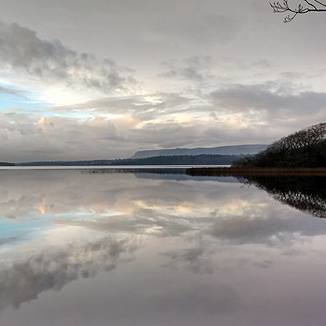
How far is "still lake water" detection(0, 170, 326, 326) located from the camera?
5.66m

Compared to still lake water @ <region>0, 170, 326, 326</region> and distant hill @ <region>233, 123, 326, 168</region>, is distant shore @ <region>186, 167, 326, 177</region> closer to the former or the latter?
distant hill @ <region>233, 123, 326, 168</region>

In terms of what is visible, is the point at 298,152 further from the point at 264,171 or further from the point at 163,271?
the point at 163,271

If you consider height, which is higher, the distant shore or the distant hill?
the distant hill

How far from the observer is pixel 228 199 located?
23.8 metres

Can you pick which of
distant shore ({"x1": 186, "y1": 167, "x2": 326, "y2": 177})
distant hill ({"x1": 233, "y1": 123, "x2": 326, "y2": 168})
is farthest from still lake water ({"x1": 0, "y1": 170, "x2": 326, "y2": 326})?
distant hill ({"x1": 233, "y1": 123, "x2": 326, "y2": 168})

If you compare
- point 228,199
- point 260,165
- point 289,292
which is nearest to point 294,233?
point 289,292

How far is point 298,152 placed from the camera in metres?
67.9

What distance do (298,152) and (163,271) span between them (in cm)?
6386

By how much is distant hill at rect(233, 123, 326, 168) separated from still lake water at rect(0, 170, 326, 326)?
175ft

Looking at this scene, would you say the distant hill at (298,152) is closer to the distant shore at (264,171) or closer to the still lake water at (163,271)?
the distant shore at (264,171)

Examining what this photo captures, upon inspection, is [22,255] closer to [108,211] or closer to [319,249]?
[319,249]

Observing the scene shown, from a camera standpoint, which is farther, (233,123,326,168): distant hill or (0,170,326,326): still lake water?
(233,123,326,168): distant hill

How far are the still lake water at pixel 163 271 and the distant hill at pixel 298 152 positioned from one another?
175ft

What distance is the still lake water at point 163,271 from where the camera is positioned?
18.6ft
